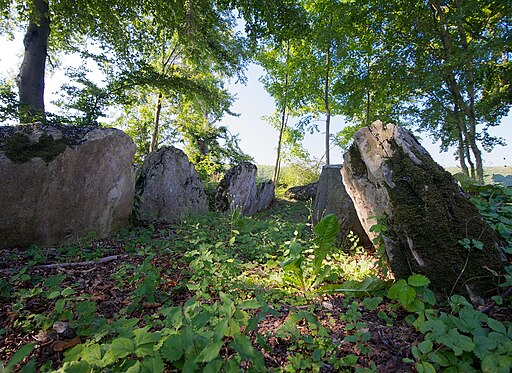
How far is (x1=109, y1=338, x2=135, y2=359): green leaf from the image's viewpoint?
104 cm

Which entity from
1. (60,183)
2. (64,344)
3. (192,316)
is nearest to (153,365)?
(192,316)

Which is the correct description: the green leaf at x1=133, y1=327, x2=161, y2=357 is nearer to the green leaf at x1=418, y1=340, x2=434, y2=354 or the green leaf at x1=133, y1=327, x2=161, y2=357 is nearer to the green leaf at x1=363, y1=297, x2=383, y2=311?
the green leaf at x1=418, y1=340, x2=434, y2=354

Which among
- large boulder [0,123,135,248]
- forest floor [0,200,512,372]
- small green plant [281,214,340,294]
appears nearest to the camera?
forest floor [0,200,512,372]

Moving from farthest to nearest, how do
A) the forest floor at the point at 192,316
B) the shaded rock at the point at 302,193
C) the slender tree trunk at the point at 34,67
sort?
the shaded rock at the point at 302,193, the slender tree trunk at the point at 34,67, the forest floor at the point at 192,316

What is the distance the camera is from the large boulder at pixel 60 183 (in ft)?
10.8

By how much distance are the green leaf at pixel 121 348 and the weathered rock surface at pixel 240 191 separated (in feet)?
20.7

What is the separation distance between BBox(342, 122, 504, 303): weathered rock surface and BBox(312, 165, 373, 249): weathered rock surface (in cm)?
97

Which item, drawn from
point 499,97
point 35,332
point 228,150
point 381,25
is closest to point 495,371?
point 35,332

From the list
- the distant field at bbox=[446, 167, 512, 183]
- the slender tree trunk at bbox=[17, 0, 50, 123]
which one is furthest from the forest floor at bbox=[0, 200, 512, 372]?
the slender tree trunk at bbox=[17, 0, 50, 123]

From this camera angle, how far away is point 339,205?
13.9 feet

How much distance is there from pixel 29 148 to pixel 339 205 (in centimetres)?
483

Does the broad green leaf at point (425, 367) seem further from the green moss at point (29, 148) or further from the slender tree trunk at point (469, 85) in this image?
the slender tree trunk at point (469, 85)

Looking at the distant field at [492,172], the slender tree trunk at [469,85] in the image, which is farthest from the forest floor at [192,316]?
the slender tree trunk at [469,85]

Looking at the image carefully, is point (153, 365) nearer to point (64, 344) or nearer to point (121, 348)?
point (121, 348)
